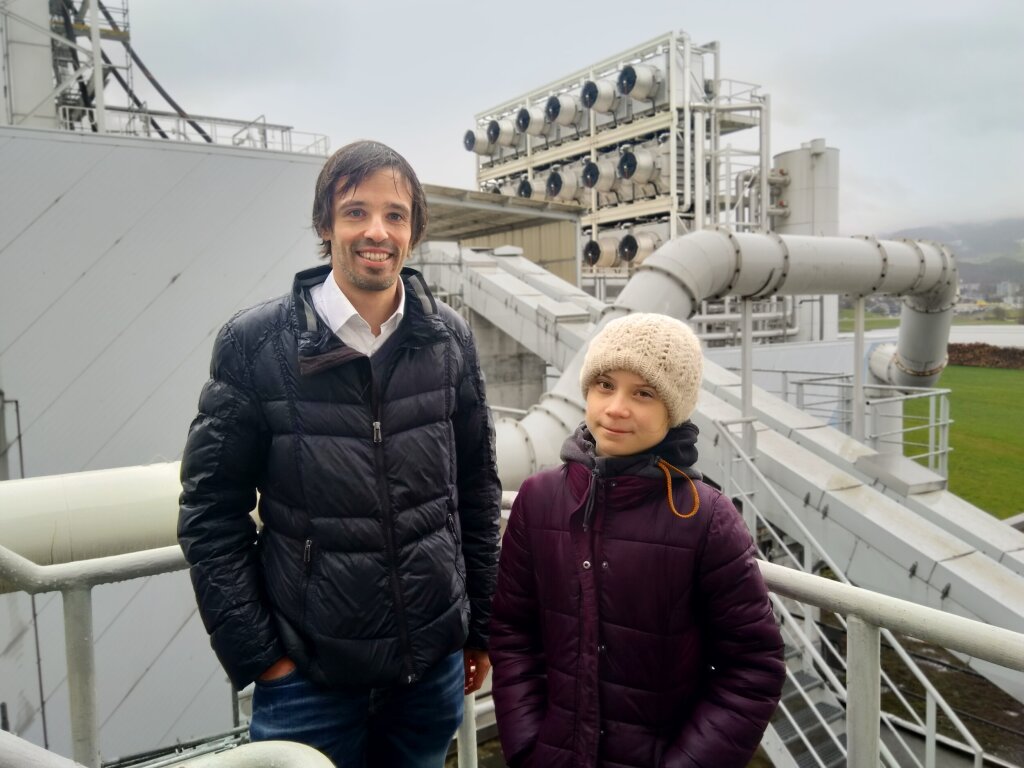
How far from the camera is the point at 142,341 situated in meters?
6.46

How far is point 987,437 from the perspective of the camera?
21.6m

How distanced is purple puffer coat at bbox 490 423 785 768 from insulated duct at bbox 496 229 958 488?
4.16 meters

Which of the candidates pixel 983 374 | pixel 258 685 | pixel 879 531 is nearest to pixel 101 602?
pixel 258 685

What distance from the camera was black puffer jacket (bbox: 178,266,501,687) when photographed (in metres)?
1.68

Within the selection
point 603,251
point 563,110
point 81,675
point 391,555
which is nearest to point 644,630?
point 391,555

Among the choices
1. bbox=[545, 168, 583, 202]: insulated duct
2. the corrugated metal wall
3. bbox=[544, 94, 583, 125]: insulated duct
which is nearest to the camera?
the corrugated metal wall

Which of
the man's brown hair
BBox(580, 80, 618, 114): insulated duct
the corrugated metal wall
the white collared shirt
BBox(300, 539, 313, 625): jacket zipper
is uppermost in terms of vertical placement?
BBox(580, 80, 618, 114): insulated duct

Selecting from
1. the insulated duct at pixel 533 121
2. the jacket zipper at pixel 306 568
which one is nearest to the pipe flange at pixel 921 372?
the jacket zipper at pixel 306 568

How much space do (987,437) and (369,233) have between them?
25.1m

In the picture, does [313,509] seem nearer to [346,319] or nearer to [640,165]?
[346,319]

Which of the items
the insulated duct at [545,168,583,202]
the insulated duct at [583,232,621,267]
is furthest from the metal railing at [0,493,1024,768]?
the insulated duct at [545,168,583,202]

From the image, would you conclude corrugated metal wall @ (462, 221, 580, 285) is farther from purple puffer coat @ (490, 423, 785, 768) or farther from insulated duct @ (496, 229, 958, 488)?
purple puffer coat @ (490, 423, 785, 768)

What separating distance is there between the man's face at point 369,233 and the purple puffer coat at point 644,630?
700 mm

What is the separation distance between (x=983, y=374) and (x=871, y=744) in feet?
95.4
